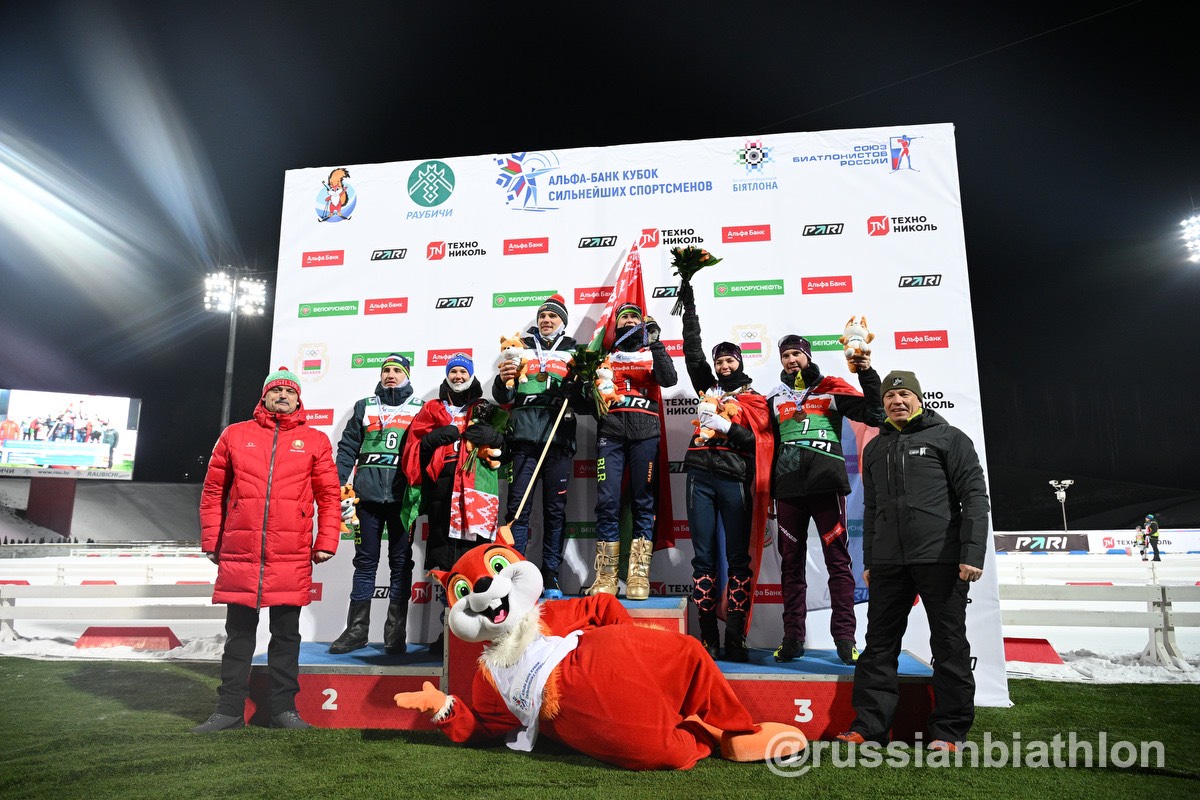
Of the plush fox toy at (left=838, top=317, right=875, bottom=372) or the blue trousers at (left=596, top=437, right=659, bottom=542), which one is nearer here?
the plush fox toy at (left=838, top=317, right=875, bottom=372)

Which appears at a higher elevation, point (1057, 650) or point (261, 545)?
point (261, 545)

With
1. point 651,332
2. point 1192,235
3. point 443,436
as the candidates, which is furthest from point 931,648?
point 1192,235

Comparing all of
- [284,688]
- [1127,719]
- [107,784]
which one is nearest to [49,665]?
[284,688]

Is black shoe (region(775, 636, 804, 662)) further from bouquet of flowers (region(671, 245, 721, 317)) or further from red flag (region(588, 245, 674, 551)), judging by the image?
bouquet of flowers (region(671, 245, 721, 317))

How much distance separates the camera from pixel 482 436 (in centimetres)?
404

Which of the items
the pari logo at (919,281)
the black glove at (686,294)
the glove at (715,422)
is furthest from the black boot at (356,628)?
the pari logo at (919,281)

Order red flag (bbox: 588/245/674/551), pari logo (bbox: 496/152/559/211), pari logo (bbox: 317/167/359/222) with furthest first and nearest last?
pari logo (bbox: 317/167/359/222)
pari logo (bbox: 496/152/559/211)
red flag (bbox: 588/245/674/551)

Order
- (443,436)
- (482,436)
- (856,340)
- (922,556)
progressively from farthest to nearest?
(443,436) → (482,436) → (856,340) → (922,556)

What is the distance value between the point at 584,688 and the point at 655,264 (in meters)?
3.23

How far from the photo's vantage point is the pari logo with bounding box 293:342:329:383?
17.4 ft

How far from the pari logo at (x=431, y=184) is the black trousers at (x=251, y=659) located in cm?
331

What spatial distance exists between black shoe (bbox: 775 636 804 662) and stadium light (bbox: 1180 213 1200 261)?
1786 cm

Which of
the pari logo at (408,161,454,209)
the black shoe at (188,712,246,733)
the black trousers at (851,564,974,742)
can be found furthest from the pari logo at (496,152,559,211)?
the black shoe at (188,712,246,733)

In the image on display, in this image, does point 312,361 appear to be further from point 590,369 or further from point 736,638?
point 736,638
